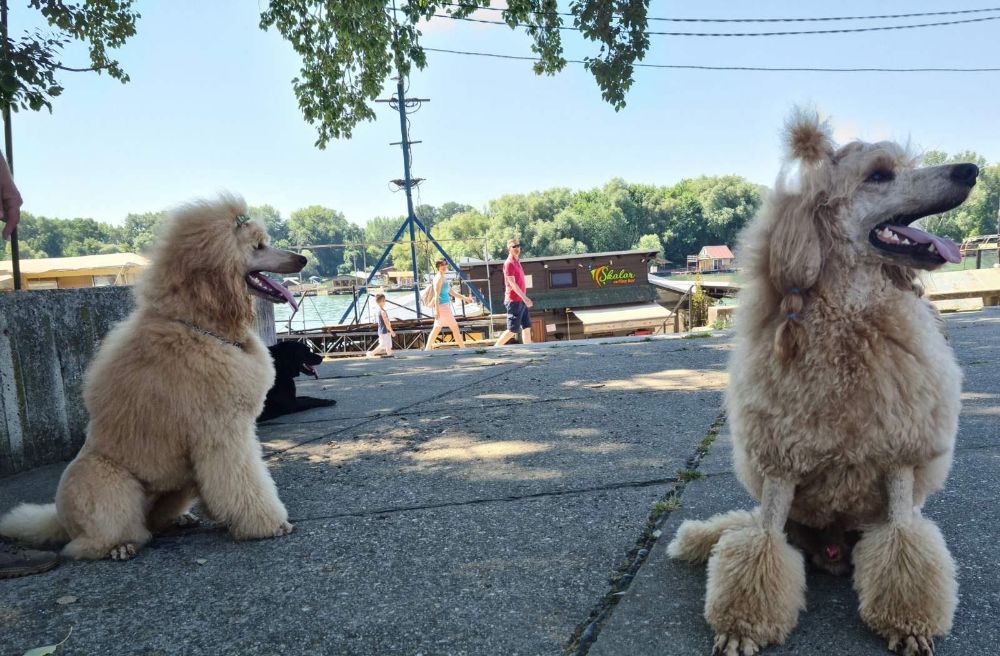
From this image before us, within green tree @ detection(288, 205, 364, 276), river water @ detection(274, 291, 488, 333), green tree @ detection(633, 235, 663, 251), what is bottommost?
river water @ detection(274, 291, 488, 333)

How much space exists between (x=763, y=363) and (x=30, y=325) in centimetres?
494

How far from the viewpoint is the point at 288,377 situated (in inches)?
239

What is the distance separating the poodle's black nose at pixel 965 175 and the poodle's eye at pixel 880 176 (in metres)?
0.17

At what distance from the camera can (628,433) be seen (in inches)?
187

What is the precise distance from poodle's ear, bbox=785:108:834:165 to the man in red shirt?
11470mm

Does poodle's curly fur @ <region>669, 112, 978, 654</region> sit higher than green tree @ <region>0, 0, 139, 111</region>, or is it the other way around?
green tree @ <region>0, 0, 139, 111</region>

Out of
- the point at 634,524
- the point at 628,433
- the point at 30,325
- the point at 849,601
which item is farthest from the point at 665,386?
the point at 30,325

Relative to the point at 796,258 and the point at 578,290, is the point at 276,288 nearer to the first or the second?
the point at 796,258

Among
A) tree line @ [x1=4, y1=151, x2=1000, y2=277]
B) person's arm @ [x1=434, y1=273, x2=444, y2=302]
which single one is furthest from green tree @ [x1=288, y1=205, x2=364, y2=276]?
person's arm @ [x1=434, y1=273, x2=444, y2=302]

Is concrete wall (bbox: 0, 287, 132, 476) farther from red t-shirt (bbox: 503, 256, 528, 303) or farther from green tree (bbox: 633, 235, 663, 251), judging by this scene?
green tree (bbox: 633, 235, 663, 251)

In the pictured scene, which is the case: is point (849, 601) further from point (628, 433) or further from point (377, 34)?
point (377, 34)

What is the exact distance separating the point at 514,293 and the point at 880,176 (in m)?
12.2

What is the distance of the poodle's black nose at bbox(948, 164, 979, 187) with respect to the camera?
1.97m

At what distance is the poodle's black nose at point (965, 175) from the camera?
6.46 ft
